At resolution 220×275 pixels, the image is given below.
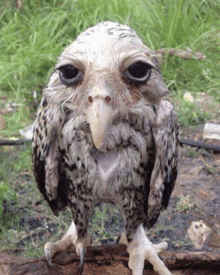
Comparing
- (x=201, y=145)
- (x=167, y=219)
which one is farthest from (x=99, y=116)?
(x=201, y=145)

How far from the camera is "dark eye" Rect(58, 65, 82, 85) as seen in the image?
149 cm

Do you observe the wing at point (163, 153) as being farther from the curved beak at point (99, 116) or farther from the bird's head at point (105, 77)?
the curved beak at point (99, 116)

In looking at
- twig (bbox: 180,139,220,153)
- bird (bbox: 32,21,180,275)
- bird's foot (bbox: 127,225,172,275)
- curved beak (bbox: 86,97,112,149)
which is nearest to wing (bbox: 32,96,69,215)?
bird (bbox: 32,21,180,275)

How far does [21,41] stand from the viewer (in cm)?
481

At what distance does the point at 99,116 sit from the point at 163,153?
459mm

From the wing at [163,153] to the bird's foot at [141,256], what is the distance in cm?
21

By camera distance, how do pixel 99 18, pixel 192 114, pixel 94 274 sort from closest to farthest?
pixel 94 274 < pixel 192 114 < pixel 99 18

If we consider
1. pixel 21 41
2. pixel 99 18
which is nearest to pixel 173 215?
pixel 99 18

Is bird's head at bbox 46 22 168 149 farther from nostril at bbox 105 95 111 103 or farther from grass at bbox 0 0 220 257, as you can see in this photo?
grass at bbox 0 0 220 257

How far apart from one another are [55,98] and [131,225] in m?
0.80

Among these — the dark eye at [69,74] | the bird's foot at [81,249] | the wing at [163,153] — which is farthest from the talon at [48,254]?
the dark eye at [69,74]

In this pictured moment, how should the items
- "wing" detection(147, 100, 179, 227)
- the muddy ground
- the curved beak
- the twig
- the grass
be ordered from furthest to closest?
the grass, the twig, the muddy ground, "wing" detection(147, 100, 179, 227), the curved beak

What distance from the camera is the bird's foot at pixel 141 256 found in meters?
2.02

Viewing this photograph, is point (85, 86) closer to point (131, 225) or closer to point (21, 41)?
point (131, 225)
